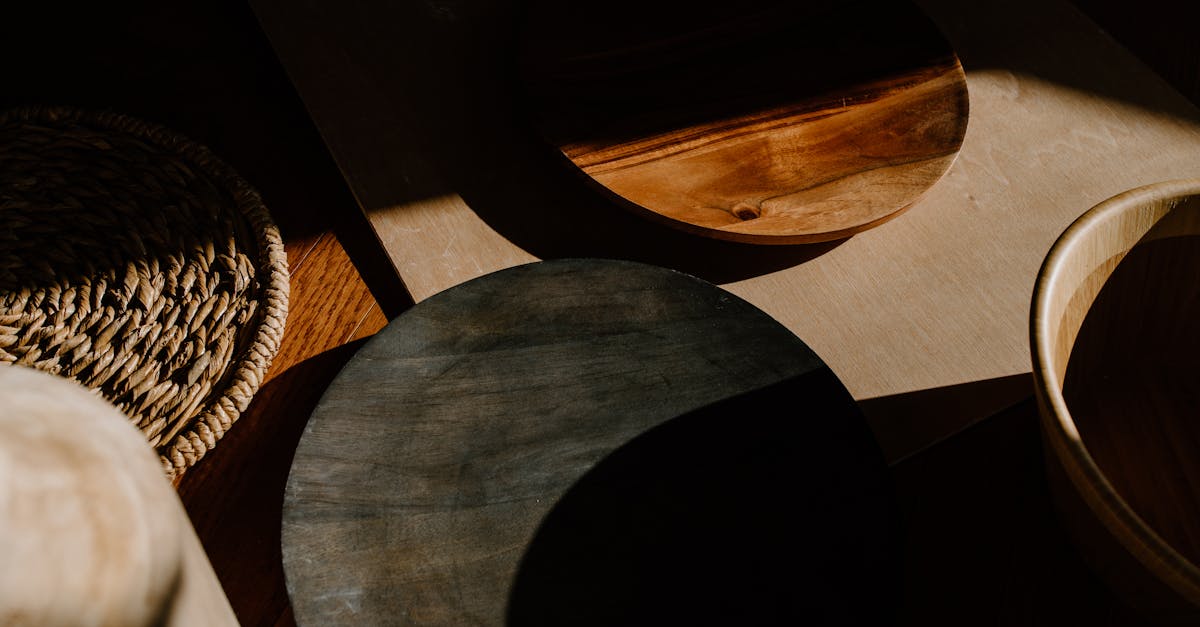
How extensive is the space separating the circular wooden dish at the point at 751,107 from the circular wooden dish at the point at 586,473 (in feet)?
0.36

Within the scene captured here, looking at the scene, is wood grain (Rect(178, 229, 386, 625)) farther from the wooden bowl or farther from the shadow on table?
the wooden bowl

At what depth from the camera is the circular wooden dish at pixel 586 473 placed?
1.51 feet

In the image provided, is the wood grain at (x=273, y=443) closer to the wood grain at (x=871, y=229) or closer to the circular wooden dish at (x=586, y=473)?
the wood grain at (x=871, y=229)

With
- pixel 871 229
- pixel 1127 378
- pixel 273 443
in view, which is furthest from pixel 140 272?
pixel 1127 378

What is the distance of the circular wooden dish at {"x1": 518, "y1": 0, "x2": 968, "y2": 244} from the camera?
2.14ft

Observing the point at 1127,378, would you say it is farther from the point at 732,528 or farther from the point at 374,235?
the point at 374,235

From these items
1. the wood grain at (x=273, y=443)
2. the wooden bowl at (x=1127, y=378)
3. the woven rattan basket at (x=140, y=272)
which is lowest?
the wooden bowl at (x=1127, y=378)

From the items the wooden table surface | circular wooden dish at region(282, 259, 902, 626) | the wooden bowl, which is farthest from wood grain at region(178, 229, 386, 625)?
the wooden bowl

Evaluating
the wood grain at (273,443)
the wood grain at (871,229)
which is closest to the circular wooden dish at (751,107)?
the wood grain at (871,229)

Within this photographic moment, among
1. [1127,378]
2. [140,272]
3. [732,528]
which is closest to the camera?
[732,528]

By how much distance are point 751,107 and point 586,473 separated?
1.20 ft

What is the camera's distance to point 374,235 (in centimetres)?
79

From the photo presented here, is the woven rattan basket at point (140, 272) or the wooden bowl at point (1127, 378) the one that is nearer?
the wooden bowl at point (1127, 378)

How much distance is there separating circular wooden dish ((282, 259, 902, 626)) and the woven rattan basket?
0.66 ft
